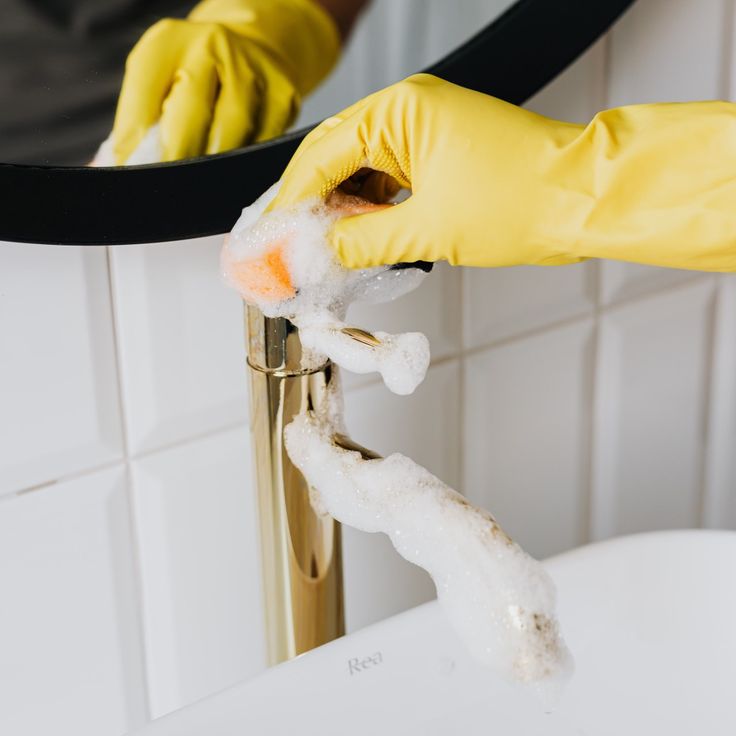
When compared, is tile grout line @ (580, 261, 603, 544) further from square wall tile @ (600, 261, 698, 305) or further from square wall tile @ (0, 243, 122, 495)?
square wall tile @ (0, 243, 122, 495)

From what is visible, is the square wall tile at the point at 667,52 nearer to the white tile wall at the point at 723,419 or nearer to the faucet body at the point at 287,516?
the white tile wall at the point at 723,419

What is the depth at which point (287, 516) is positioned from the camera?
0.53 metres

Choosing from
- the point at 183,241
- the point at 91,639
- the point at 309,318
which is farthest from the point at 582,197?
the point at 91,639

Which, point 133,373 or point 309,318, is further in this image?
point 133,373

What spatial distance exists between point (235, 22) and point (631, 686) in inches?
15.9

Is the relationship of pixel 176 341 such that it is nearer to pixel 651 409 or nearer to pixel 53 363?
pixel 53 363

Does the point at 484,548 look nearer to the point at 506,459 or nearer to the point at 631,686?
the point at 631,686

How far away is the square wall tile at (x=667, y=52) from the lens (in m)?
0.74

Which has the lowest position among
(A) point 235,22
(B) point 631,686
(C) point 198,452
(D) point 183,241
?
(B) point 631,686

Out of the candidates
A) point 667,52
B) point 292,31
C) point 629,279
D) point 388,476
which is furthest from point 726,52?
point 388,476

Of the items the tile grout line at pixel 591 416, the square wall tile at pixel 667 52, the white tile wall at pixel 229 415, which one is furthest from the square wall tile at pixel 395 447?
the square wall tile at pixel 667 52

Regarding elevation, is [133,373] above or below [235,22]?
below

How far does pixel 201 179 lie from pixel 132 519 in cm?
19

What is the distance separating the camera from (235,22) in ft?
1.82
